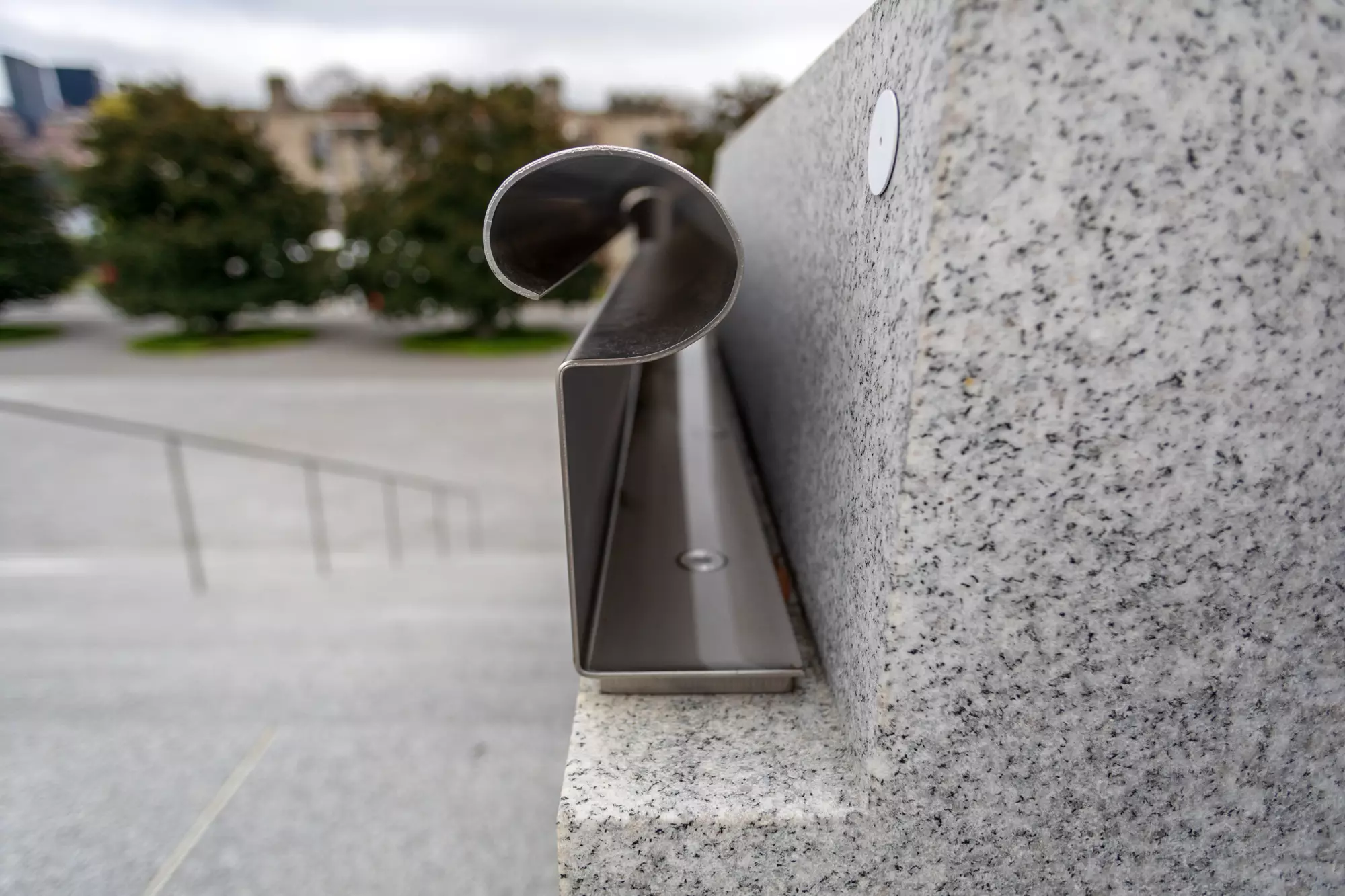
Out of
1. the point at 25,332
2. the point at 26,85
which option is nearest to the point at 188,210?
the point at 26,85

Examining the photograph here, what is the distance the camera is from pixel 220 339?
2355cm

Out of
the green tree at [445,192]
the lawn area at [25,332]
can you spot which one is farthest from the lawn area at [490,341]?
the lawn area at [25,332]

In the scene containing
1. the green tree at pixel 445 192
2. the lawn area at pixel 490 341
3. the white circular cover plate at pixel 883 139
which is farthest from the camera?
the lawn area at pixel 490 341

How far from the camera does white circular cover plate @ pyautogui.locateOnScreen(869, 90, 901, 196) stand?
1.01 metres

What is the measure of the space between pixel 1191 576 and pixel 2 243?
35067 millimetres

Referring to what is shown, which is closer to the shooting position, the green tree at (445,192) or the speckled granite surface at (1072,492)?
the speckled granite surface at (1072,492)

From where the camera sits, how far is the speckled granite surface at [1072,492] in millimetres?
874

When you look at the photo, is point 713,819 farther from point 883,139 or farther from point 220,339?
point 220,339

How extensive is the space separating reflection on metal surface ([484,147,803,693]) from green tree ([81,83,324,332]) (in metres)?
25.2

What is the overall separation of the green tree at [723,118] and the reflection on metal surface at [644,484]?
22678 millimetres

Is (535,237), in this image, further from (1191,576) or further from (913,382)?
(1191,576)

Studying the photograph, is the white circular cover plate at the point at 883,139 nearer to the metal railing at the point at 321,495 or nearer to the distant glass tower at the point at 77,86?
the metal railing at the point at 321,495

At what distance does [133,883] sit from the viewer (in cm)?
215

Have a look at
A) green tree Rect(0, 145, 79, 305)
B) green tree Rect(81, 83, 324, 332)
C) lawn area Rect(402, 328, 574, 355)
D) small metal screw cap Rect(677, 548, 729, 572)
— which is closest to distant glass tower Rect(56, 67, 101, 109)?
green tree Rect(81, 83, 324, 332)
